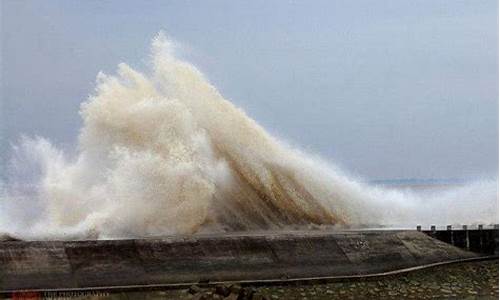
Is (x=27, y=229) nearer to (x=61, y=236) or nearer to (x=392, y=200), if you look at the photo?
(x=61, y=236)

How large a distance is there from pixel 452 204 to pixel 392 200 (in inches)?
80.2

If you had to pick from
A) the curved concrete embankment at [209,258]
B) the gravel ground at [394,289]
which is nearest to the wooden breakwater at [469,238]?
the curved concrete embankment at [209,258]

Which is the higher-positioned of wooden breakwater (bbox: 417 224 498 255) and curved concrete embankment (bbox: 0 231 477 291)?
wooden breakwater (bbox: 417 224 498 255)

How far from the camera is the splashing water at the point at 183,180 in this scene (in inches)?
1030

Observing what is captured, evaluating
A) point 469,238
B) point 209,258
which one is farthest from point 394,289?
point 469,238

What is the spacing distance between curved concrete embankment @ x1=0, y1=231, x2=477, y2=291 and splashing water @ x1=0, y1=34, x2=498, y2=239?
7.73ft

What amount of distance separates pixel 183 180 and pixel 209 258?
161 inches

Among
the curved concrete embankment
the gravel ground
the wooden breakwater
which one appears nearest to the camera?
the gravel ground

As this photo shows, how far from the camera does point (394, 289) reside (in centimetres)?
2262

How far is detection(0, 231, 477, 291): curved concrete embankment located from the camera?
69.7ft

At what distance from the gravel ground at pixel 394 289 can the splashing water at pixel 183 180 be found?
4.53 metres

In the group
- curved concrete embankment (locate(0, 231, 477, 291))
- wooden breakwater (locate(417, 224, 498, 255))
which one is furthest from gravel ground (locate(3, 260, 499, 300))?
wooden breakwater (locate(417, 224, 498, 255))

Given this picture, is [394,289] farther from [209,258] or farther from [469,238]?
[469,238]

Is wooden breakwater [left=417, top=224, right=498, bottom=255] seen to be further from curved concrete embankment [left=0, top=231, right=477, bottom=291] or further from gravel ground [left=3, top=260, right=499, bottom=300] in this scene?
gravel ground [left=3, top=260, right=499, bottom=300]
